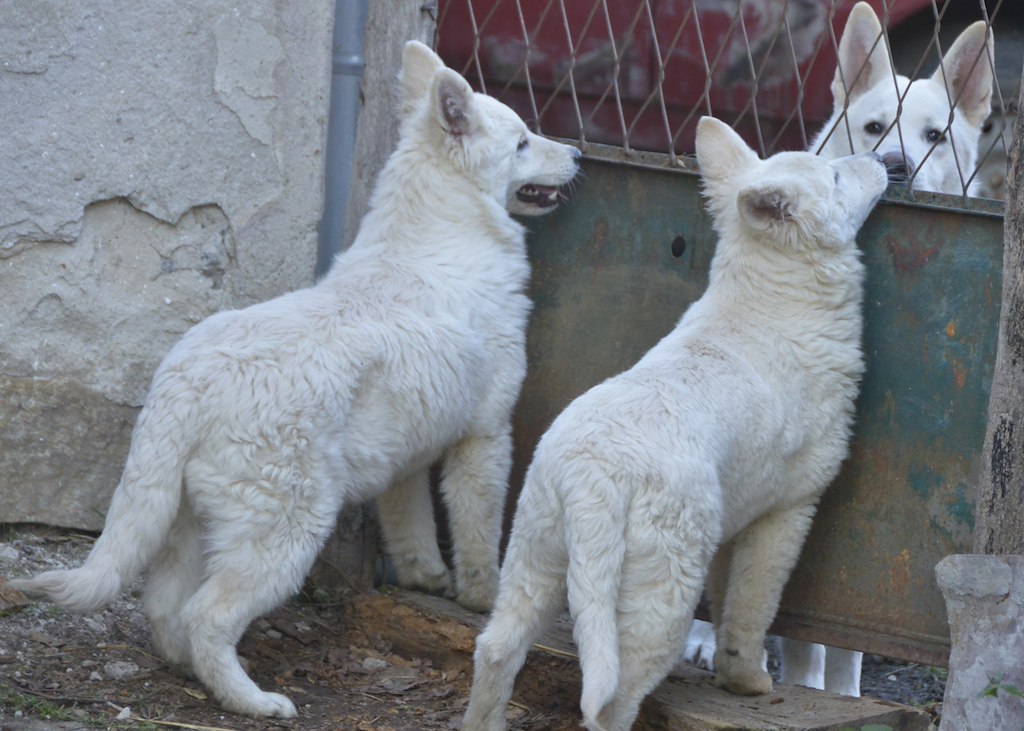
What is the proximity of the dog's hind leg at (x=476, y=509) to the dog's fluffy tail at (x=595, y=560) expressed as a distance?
3.90 feet

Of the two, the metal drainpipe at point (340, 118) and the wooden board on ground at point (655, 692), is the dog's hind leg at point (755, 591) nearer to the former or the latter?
the wooden board on ground at point (655, 692)

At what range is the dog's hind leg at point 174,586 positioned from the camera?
3.98 meters

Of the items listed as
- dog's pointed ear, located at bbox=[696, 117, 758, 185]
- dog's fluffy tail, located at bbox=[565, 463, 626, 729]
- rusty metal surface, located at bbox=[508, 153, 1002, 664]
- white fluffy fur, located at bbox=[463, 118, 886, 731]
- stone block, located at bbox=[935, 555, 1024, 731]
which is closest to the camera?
stone block, located at bbox=[935, 555, 1024, 731]

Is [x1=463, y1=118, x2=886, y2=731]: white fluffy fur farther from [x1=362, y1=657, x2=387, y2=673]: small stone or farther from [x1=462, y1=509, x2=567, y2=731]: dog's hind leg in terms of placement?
[x1=362, y1=657, x2=387, y2=673]: small stone

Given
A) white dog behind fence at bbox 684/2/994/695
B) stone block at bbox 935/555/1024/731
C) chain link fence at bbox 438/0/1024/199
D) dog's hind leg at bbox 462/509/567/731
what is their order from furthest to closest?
chain link fence at bbox 438/0/1024/199
white dog behind fence at bbox 684/2/994/695
dog's hind leg at bbox 462/509/567/731
stone block at bbox 935/555/1024/731

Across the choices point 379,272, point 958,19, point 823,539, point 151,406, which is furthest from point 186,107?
point 958,19

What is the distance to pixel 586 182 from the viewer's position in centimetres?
486

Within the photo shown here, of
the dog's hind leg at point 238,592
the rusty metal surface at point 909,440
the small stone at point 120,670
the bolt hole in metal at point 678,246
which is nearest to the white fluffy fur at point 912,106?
the bolt hole in metal at point 678,246

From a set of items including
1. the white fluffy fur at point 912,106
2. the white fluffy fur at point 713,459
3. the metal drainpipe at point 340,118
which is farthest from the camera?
the white fluffy fur at point 912,106

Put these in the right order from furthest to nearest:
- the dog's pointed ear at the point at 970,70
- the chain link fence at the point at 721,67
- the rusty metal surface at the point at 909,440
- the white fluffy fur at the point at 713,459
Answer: the chain link fence at the point at 721,67, the dog's pointed ear at the point at 970,70, the rusty metal surface at the point at 909,440, the white fluffy fur at the point at 713,459

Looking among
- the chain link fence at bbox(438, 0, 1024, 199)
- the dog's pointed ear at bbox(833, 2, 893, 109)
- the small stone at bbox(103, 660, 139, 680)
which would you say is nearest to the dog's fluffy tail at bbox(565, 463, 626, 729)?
the small stone at bbox(103, 660, 139, 680)

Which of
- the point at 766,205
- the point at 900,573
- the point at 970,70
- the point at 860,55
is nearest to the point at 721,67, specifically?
the point at 860,55

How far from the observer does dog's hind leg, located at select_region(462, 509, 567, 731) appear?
3.49m

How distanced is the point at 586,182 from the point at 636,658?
207 cm
